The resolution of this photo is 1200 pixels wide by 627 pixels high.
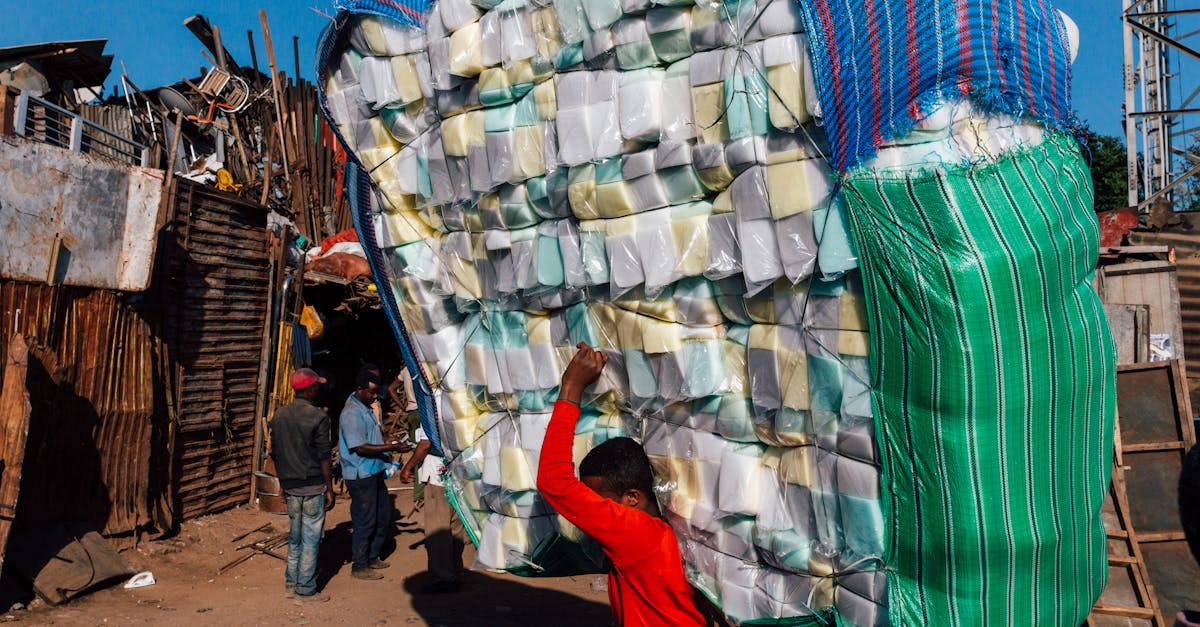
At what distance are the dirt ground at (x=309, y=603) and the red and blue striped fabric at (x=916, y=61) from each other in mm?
4227

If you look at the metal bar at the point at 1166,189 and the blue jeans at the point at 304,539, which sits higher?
the metal bar at the point at 1166,189

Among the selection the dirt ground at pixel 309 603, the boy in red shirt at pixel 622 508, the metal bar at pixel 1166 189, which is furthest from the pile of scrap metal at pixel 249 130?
the boy in red shirt at pixel 622 508

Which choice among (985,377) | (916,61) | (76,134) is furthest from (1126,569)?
(76,134)

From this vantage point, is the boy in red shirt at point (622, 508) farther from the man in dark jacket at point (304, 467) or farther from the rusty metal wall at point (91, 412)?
the rusty metal wall at point (91, 412)

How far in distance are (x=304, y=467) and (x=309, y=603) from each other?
933 mm

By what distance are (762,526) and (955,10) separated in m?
1.19

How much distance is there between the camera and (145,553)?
697 cm

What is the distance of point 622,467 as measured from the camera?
92.7 inches

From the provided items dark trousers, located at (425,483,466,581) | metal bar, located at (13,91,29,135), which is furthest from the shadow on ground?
metal bar, located at (13,91,29,135)

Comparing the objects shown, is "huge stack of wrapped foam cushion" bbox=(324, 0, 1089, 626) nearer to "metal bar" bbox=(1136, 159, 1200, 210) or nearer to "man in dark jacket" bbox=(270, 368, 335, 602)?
"man in dark jacket" bbox=(270, 368, 335, 602)

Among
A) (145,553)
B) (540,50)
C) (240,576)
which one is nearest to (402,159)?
(540,50)

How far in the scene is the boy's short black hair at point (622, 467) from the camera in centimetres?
235

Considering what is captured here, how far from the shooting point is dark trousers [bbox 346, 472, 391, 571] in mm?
6090

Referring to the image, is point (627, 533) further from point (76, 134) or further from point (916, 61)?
point (76, 134)
